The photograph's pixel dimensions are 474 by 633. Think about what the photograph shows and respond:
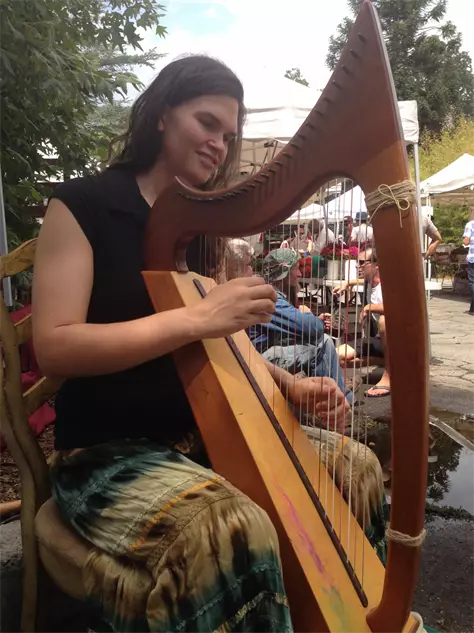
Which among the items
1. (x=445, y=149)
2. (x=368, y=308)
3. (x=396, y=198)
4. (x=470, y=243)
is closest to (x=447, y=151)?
(x=445, y=149)

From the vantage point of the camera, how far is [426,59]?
93.1 ft

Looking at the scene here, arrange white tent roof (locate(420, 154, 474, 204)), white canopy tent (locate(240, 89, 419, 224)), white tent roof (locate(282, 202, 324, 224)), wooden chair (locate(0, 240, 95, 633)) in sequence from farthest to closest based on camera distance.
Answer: white tent roof (locate(420, 154, 474, 204)) < white canopy tent (locate(240, 89, 419, 224)) < wooden chair (locate(0, 240, 95, 633)) < white tent roof (locate(282, 202, 324, 224))

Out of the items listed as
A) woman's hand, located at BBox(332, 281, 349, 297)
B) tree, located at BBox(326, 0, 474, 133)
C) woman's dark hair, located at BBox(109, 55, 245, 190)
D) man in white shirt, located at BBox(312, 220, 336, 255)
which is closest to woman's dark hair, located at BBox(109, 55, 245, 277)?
woman's dark hair, located at BBox(109, 55, 245, 190)

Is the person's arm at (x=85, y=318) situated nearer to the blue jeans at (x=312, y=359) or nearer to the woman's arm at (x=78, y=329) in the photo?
the woman's arm at (x=78, y=329)

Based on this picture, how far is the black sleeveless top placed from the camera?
114cm

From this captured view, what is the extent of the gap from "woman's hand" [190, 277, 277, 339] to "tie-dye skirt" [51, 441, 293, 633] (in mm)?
269

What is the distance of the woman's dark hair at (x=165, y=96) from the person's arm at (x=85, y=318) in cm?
31

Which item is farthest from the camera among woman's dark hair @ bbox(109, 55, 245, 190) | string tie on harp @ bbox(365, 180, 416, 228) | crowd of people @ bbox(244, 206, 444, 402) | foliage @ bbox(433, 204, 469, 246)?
foliage @ bbox(433, 204, 469, 246)

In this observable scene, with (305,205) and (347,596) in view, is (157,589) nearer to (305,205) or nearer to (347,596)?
(347,596)

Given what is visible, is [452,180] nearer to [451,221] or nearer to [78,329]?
[451,221]

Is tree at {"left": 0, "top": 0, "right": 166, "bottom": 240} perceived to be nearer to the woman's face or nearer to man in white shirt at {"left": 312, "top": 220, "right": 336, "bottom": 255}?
the woman's face

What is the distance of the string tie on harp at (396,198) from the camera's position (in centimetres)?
69

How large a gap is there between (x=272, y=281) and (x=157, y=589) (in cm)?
72

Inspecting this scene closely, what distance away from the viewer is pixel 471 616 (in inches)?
66.5
